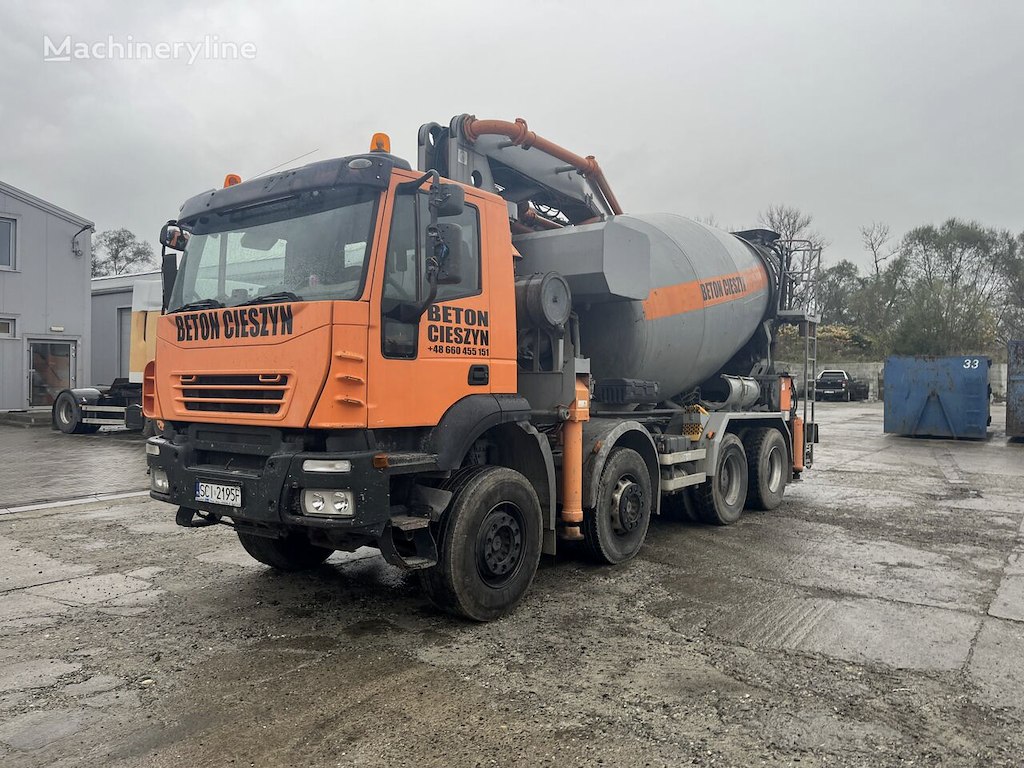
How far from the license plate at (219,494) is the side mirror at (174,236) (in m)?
1.87

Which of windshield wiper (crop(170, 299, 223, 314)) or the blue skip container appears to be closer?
windshield wiper (crop(170, 299, 223, 314))

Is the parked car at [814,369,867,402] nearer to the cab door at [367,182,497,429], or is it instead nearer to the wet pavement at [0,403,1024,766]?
the wet pavement at [0,403,1024,766]

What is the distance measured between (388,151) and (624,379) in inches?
128

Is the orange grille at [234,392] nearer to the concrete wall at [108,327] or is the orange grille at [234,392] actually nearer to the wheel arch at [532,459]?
the wheel arch at [532,459]

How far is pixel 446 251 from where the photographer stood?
465cm

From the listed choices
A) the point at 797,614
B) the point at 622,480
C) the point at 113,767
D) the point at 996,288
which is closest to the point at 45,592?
the point at 113,767

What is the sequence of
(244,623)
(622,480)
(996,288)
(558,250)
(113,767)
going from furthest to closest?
(996,288) < (622,480) < (558,250) < (244,623) < (113,767)

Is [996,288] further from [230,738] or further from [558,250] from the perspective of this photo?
[230,738]

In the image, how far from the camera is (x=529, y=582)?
5473 mm

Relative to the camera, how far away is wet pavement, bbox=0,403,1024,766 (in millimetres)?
3508

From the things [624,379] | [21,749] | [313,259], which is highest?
[313,259]

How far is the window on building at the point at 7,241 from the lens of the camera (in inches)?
862

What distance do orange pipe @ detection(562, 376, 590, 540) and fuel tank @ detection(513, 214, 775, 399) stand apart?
99 centimetres

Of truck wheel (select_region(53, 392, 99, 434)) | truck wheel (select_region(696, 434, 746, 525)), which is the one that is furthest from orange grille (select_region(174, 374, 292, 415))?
truck wheel (select_region(53, 392, 99, 434))
